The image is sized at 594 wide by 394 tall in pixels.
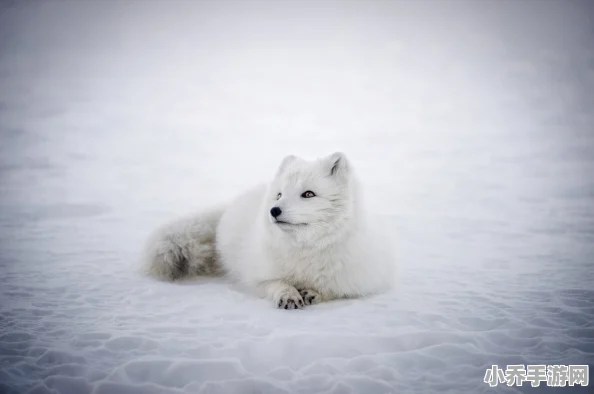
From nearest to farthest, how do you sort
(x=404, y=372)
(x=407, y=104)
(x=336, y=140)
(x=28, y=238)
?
(x=404, y=372), (x=28, y=238), (x=336, y=140), (x=407, y=104)

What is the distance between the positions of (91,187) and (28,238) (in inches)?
165

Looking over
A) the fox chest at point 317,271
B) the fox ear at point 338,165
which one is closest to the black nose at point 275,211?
the fox chest at point 317,271

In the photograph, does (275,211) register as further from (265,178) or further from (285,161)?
(265,178)

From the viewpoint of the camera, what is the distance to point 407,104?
21.4m

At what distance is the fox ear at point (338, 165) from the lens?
3373 mm

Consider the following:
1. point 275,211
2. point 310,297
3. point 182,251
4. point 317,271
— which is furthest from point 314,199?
point 182,251

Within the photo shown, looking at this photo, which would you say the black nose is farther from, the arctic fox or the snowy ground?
the snowy ground

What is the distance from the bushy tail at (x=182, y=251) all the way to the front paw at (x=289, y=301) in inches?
53.0

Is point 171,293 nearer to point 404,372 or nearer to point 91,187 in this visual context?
point 404,372

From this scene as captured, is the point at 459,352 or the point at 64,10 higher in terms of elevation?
the point at 64,10

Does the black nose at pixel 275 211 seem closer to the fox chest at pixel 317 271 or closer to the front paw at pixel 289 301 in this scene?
the fox chest at pixel 317 271

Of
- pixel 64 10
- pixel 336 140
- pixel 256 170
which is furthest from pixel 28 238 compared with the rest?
pixel 64 10

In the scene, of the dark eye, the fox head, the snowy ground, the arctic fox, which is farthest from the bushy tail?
the dark eye

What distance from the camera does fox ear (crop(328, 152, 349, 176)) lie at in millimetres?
3373
